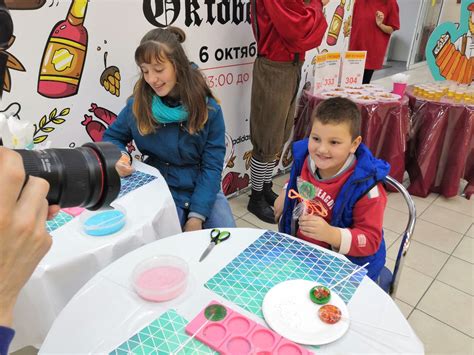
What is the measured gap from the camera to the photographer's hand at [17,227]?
0.49 metres

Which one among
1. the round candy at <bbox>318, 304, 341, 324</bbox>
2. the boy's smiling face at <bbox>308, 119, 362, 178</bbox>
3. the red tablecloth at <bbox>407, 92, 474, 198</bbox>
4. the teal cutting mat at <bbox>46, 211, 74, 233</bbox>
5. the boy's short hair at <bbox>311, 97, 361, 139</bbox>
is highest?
the boy's short hair at <bbox>311, 97, 361, 139</bbox>

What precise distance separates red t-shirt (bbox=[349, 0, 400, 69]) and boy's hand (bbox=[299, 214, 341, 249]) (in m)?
3.14

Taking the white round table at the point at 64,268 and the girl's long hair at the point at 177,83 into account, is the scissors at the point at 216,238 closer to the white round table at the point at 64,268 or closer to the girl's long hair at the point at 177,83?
the white round table at the point at 64,268

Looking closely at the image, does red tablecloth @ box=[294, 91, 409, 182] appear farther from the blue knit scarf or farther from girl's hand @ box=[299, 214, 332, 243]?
girl's hand @ box=[299, 214, 332, 243]

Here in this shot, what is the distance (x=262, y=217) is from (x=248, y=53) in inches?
45.8

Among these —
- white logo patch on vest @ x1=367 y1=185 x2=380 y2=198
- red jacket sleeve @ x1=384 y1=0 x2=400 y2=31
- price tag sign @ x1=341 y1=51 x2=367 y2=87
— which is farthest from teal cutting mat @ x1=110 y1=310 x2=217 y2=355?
red jacket sleeve @ x1=384 y1=0 x2=400 y2=31

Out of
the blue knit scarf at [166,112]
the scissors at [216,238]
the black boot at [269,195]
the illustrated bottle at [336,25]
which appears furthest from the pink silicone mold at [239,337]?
the illustrated bottle at [336,25]

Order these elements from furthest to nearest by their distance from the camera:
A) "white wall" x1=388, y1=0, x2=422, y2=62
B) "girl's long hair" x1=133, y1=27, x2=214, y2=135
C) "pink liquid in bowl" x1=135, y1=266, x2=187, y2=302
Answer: "white wall" x1=388, y1=0, x2=422, y2=62 < "girl's long hair" x1=133, y1=27, x2=214, y2=135 < "pink liquid in bowl" x1=135, y1=266, x2=187, y2=302

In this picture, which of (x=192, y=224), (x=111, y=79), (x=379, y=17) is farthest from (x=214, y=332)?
(x=379, y=17)

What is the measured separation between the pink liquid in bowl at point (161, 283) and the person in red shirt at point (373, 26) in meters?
3.54

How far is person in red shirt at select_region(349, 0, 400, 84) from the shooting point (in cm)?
355

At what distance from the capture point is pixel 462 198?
2988 mm

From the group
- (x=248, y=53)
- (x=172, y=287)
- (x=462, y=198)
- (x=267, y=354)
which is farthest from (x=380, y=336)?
(x=462, y=198)

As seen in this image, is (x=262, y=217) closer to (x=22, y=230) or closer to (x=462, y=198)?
(x=462, y=198)
